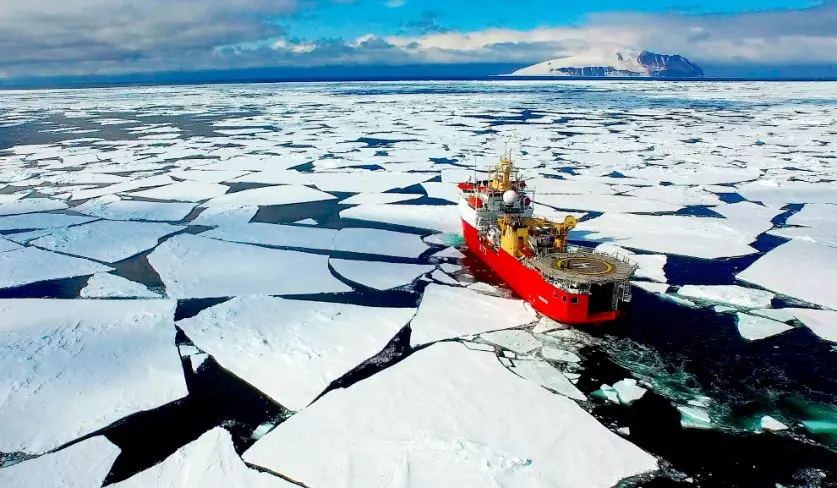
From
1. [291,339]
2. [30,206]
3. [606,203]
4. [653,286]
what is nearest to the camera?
[291,339]

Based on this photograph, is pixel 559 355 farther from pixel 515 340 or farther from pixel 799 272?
pixel 799 272

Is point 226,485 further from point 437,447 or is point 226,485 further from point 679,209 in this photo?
→ point 679,209

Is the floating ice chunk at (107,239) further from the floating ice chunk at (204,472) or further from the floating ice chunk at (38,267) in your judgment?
the floating ice chunk at (204,472)

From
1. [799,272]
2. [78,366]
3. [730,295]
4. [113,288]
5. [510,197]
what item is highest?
[510,197]

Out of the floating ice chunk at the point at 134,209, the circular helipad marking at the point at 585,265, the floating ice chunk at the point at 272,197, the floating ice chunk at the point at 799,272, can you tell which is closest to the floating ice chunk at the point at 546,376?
the circular helipad marking at the point at 585,265

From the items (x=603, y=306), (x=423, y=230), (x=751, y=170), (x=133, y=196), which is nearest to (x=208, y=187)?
(x=133, y=196)

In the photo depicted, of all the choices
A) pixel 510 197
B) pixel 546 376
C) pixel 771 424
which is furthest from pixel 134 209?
pixel 771 424
